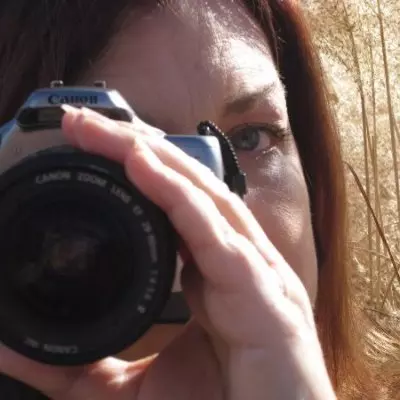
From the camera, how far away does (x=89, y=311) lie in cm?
70

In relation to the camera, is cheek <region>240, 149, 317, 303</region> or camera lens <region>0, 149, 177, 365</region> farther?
cheek <region>240, 149, 317, 303</region>

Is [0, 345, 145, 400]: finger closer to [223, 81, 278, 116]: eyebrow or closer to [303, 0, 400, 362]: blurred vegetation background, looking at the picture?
[223, 81, 278, 116]: eyebrow

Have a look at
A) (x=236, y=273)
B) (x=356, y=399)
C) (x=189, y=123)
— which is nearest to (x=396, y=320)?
(x=356, y=399)

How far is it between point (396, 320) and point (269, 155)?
97cm

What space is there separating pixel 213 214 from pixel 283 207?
13.2 inches

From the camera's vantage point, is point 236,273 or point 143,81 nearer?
point 236,273

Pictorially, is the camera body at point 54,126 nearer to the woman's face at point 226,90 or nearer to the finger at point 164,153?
the finger at point 164,153

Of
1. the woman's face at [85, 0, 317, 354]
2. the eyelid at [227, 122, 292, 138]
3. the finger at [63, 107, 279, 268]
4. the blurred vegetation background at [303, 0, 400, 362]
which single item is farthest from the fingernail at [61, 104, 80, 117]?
the blurred vegetation background at [303, 0, 400, 362]

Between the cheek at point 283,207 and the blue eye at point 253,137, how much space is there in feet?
0.04

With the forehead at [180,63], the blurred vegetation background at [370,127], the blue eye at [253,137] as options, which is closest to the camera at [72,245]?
the forehead at [180,63]

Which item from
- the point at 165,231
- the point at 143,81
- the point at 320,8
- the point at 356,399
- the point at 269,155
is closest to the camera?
the point at 165,231

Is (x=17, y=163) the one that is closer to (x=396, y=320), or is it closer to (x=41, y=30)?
(x=41, y=30)

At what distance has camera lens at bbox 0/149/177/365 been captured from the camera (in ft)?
2.15

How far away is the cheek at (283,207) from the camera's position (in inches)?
38.8
